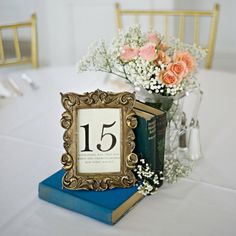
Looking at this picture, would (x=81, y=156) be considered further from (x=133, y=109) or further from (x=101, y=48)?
(x=101, y=48)

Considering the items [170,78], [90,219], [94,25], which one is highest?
[170,78]

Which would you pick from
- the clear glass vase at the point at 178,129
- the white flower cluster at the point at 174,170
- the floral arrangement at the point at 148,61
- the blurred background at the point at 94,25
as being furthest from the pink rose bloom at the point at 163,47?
the blurred background at the point at 94,25

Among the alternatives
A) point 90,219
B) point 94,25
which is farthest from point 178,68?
point 94,25

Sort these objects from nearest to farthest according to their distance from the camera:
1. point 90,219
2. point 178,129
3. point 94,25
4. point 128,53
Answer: point 90,219 < point 128,53 < point 178,129 < point 94,25

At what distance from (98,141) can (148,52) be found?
24 cm

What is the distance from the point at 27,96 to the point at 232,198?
0.98m

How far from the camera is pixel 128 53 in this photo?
3.44 ft

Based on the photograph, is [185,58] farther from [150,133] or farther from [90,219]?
[90,219]

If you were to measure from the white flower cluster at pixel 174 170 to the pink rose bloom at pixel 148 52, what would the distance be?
27 centimetres

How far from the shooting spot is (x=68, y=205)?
0.98m

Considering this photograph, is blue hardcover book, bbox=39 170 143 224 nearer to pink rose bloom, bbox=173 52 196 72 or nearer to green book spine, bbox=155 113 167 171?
green book spine, bbox=155 113 167 171

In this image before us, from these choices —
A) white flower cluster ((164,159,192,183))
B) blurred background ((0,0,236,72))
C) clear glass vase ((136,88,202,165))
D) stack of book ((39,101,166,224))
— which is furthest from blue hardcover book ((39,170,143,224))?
blurred background ((0,0,236,72))

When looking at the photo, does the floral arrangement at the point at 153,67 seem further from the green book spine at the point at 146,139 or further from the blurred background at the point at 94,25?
the blurred background at the point at 94,25

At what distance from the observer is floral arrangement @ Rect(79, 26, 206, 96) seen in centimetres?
103
